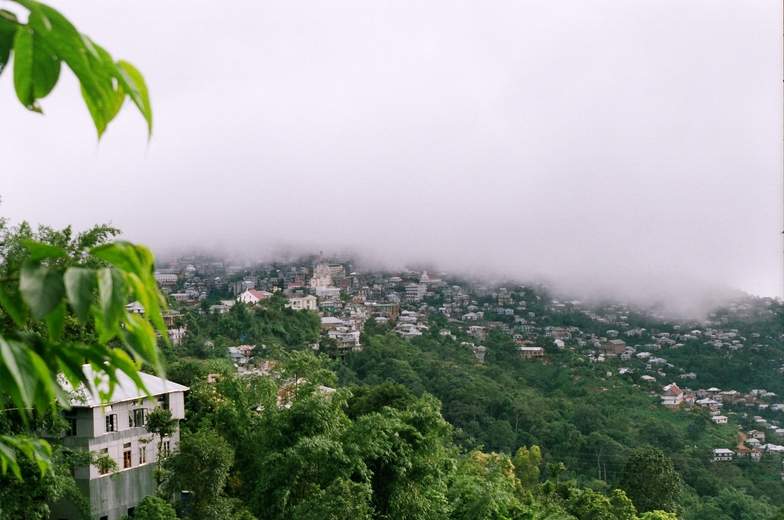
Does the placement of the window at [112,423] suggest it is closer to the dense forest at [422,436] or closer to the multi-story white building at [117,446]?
Result: the multi-story white building at [117,446]

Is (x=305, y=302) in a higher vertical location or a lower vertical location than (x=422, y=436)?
lower

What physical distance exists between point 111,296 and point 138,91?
170mm

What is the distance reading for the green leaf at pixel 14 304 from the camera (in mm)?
645

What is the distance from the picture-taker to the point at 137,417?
1162cm

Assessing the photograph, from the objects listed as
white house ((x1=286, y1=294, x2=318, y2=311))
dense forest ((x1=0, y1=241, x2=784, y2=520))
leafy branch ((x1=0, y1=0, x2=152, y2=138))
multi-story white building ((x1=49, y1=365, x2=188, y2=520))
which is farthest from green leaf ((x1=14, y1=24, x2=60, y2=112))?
white house ((x1=286, y1=294, x2=318, y2=311))

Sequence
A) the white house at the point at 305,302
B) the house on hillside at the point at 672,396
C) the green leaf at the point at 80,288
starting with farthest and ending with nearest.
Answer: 1. the white house at the point at 305,302
2. the house on hillside at the point at 672,396
3. the green leaf at the point at 80,288

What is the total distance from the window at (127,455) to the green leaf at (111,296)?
37.5 feet

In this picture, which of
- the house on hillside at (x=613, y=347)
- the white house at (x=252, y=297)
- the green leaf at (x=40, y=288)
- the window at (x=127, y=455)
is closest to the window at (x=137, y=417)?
the window at (x=127, y=455)

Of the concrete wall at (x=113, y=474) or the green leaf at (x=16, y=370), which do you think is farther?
the concrete wall at (x=113, y=474)

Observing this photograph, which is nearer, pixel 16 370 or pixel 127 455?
pixel 16 370

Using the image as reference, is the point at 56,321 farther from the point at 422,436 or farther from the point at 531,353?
the point at 531,353

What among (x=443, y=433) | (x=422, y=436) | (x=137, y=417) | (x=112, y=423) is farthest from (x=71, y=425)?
(x=443, y=433)

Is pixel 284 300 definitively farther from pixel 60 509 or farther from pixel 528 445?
pixel 60 509

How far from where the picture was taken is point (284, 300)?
36.4 meters
